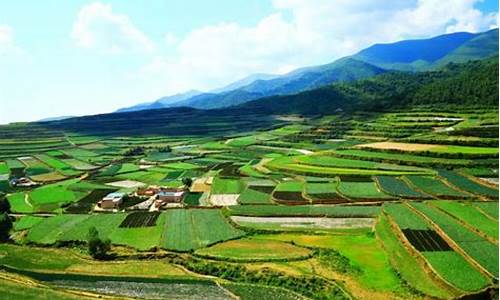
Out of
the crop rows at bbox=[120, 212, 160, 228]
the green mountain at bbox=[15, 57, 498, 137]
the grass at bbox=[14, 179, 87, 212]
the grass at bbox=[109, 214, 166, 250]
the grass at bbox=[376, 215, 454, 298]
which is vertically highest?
the green mountain at bbox=[15, 57, 498, 137]

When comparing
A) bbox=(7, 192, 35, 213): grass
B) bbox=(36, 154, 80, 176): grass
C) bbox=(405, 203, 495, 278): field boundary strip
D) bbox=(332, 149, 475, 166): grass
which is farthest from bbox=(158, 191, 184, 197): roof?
bbox=(36, 154, 80, 176): grass

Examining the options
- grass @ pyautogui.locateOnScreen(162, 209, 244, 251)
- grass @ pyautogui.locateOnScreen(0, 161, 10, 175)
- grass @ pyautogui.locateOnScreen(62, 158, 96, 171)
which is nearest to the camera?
grass @ pyautogui.locateOnScreen(162, 209, 244, 251)

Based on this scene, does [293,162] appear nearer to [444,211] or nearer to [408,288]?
[444,211]

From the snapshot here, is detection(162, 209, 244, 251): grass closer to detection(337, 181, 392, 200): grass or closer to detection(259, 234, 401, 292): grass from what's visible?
detection(259, 234, 401, 292): grass

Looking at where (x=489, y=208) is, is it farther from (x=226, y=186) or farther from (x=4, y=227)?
(x=4, y=227)

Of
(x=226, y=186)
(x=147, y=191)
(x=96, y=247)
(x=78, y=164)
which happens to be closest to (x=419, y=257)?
(x=96, y=247)

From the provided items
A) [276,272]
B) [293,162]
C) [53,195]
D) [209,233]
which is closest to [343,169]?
[293,162]

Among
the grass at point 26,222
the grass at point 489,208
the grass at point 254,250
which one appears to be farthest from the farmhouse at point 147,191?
the grass at point 489,208

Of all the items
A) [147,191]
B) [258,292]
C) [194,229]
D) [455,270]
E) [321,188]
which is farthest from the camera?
[147,191]

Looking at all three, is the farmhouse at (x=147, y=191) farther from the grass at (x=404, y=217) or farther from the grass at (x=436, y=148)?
the grass at (x=436, y=148)
